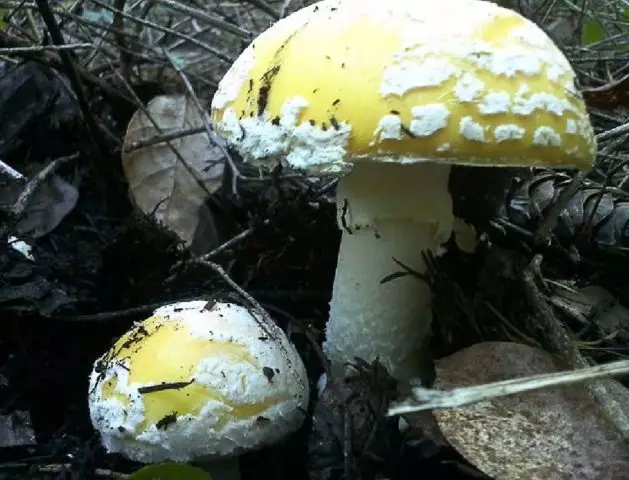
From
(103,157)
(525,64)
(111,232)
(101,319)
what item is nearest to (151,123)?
(103,157)

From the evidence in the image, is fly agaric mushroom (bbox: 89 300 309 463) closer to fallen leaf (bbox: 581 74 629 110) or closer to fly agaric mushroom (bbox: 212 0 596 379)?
fly agaric mushroom (bbox: 212 0 596 379)

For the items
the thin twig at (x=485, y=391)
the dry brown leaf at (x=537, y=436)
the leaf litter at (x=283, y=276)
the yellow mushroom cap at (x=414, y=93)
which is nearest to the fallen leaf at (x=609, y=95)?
the leaf litter at (x=283, y=276)

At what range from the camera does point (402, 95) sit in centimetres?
158

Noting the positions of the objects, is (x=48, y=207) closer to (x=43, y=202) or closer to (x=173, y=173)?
(x=43, y=202)

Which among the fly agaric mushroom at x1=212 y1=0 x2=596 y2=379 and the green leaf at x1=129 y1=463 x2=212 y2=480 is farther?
the green leaf at x1=129 y1=463 x2=212 y2=480

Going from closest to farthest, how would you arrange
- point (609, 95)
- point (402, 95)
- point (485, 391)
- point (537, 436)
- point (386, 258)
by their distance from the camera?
point (485, 391)
point (402, 95)
point (537, 436)
point (386, 258)
point (609, 95)

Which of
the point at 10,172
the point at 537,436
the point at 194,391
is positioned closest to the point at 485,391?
the point at 537,436

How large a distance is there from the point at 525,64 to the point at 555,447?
2.89 ft

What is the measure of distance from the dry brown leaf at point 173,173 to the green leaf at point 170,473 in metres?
1.32

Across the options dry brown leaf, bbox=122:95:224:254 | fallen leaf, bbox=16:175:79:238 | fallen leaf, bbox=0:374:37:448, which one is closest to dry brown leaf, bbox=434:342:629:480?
fallen leaf, bbox=0:374:37:448

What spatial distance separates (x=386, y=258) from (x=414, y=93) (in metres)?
0.71

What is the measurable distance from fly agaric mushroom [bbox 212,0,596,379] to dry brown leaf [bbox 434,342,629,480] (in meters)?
0.58

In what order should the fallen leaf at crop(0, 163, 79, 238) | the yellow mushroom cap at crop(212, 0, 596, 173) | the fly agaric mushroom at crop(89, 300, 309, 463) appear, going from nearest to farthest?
the yellow mushroom cap at crop(212, 0, 596, 173) < the fly agaric mushroom at crop(89, 300, 309, 463) < the fallen leaf at crop(0, 163, 79, 238)

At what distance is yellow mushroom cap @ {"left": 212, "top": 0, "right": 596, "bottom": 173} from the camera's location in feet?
5.17
